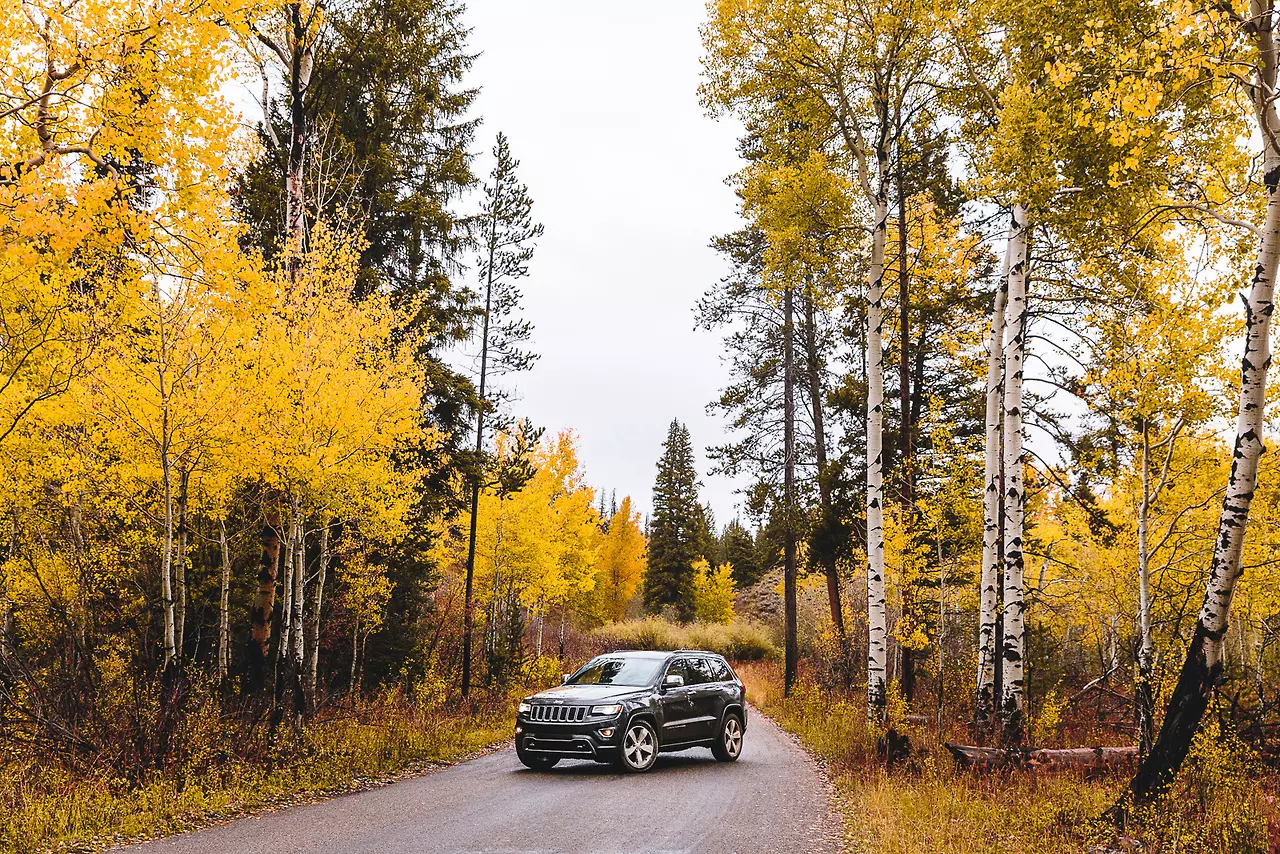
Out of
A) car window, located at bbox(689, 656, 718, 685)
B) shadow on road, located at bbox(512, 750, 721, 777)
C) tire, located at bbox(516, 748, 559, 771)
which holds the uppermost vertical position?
car window, located at bbox(689, 656, 718, 685)

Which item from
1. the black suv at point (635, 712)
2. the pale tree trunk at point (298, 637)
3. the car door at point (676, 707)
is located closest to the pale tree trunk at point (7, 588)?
the pale tree trunk at point (298, 637)

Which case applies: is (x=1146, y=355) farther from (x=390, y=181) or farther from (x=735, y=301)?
(x=390, y=181)

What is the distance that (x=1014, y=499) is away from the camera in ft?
38.9

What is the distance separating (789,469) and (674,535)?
1437 inches

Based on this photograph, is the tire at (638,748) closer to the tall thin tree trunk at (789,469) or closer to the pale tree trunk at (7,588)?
the pale tree trunk at (7,588)

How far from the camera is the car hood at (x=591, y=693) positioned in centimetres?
1212

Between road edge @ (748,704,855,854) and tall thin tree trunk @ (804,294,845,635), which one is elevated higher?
tall thin tree trunk @ (804,294,845,635)

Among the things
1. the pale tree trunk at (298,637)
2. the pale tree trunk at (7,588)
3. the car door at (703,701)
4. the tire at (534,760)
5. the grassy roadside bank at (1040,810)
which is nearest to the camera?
the grassy roadside bank at (1040,810)

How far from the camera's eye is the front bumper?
1173 cm

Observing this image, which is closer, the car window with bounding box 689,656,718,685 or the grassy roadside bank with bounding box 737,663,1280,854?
the grassy roadside bank with bounding box 737,663,1280,854

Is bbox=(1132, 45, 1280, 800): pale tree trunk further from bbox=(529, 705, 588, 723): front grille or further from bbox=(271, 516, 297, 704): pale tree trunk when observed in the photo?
bbox=(271, 516, 297, 704): pale tree trunk

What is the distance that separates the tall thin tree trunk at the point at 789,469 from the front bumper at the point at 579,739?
14.1 meters

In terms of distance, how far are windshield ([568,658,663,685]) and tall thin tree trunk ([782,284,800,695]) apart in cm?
1222

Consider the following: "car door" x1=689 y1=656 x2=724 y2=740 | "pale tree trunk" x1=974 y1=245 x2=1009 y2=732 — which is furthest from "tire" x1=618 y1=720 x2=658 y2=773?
"pale tree trunk" x1=974 y1=245 x2=1009 y2=732
